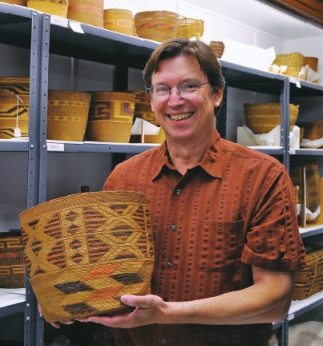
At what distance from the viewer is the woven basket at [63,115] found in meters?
2.16

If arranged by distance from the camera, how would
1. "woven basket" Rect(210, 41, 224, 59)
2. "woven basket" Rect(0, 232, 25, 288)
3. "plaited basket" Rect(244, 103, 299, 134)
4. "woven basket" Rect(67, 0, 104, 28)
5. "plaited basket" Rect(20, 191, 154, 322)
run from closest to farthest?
"plaited basket" Rect(20, 191, 154, 322) < "woven basket" Rect(0, 232, 25, 288) < "woven basket" Rect(67, 0, 104, 28) < "woven basket" Rect(210, 41, 224, 59) < "plaited basket" Rect(244, 103, 299, 134)

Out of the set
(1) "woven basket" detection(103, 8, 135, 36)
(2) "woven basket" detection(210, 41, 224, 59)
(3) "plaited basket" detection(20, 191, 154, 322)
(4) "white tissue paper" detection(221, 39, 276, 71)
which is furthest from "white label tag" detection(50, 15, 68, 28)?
(4) "white tissue paper" detection(221, 39, 276, 71)

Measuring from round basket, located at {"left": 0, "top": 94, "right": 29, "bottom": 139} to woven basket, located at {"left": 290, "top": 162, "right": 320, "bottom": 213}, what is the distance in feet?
7.83

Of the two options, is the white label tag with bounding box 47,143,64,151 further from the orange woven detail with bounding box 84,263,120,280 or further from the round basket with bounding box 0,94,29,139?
the orange woven detail with bounding box 84,263,120,280

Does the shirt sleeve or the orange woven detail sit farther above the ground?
the shirt sleeve

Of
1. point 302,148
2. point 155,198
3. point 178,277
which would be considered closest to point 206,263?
point 178,277

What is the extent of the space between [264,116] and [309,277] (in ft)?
3.62

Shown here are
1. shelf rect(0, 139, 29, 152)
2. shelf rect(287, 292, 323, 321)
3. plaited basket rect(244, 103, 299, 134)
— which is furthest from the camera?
plaited basket rect(244, 103, 299, 134)

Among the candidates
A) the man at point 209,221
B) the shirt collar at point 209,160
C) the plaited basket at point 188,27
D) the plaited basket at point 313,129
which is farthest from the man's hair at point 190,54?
the plaited basket at point 313,129

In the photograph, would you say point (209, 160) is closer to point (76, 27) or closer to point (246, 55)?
point (76, 27)

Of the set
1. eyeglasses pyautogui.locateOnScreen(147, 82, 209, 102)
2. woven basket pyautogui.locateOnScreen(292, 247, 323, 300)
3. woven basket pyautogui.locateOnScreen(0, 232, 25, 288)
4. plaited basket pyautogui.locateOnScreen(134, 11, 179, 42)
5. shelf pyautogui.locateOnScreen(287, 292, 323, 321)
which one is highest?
plaited basket pyautogui.locateOnScreen(134, 11, 179, 42)

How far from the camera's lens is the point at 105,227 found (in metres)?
1.32

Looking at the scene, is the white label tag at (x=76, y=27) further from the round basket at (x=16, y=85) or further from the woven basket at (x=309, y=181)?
the woven basket at (x=309, y=181)

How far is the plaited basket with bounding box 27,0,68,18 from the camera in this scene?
2012 mm
